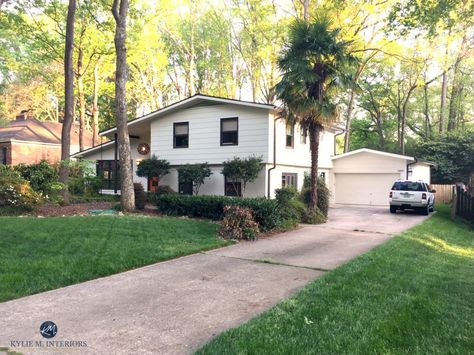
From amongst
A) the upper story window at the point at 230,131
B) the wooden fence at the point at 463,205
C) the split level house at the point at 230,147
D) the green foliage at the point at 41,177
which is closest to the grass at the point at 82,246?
the green foliage at the point at 41,177

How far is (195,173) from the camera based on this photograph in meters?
17.5

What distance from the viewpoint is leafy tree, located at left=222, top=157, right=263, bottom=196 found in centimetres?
1619

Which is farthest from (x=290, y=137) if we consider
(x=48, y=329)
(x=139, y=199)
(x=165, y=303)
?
(x=48, y=329)

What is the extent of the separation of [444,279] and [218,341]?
15.2 ft

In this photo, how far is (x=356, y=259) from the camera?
7930 millimetres

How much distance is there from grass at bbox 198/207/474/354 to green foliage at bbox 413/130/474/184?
2230 centimetres

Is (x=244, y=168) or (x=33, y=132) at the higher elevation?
(x=33, y=132)

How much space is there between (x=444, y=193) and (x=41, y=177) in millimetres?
23889

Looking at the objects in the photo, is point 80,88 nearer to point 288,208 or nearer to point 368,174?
point 288,208

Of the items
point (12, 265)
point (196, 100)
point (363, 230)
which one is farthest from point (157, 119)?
point (12, 265)

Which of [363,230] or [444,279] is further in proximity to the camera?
[363,230]

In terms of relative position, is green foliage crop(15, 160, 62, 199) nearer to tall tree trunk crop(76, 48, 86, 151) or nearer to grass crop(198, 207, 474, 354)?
tall tree trunk crop(76, 48, 86, 151)

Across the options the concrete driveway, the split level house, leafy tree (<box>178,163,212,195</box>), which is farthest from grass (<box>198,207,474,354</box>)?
leafy tree (<box>178,163,212,195</box>)

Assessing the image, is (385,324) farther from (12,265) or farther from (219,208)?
(219,208)
